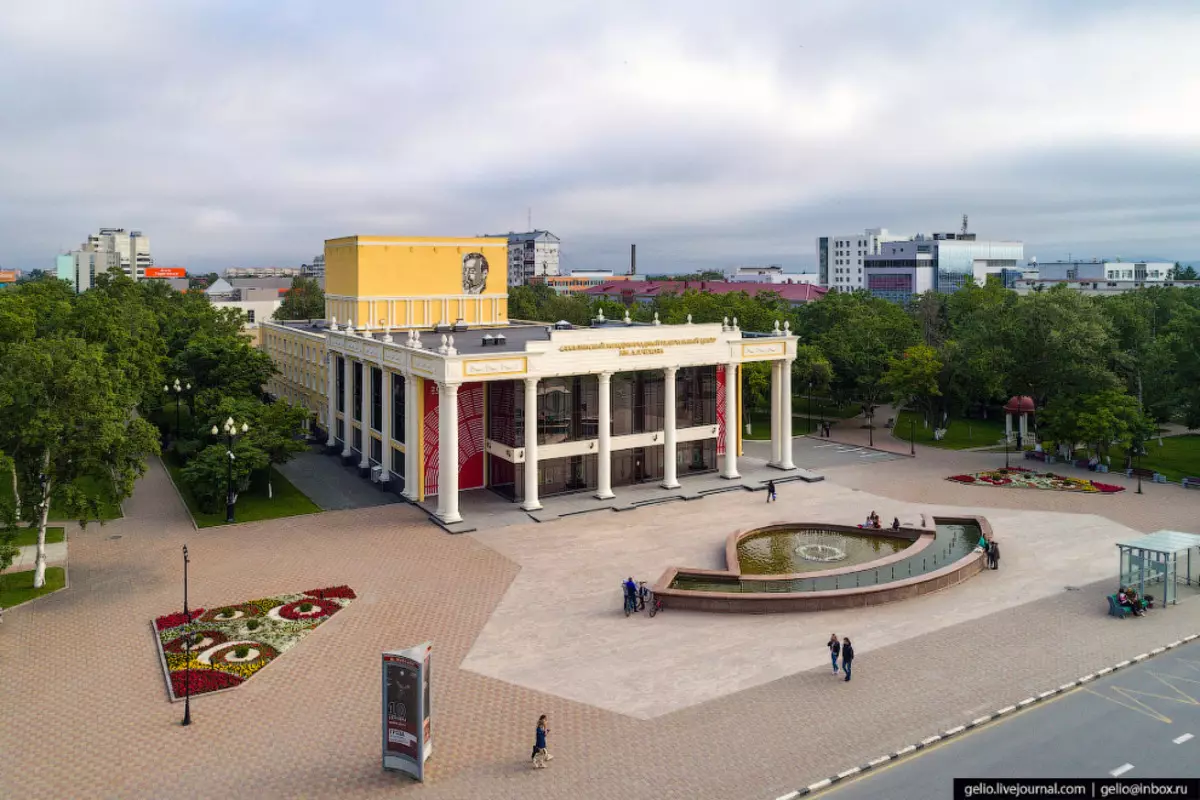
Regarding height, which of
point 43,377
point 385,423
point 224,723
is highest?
point 43,377

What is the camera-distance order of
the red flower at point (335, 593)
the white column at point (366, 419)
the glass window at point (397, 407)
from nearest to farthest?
the red flower at point (335, 593), the glass window at point (397, 407), the white column at point (366, 419)

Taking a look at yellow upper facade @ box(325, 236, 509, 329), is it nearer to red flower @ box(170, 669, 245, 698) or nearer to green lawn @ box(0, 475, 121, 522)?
green lawn @ box(0, 475, 121, 522)

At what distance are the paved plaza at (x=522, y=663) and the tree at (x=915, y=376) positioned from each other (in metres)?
26.0

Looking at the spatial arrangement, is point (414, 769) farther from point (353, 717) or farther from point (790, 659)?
point (790, 659)

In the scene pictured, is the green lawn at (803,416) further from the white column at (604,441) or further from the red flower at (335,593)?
the red flower at (335,593)

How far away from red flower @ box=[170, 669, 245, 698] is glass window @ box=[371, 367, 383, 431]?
3264cm

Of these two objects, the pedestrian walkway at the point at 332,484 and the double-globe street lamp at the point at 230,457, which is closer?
the double-globe street lamp at the point at 230,457

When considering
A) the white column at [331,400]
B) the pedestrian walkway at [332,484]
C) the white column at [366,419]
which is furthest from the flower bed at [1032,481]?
the white column at [331,400]

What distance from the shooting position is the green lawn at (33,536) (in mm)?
44094

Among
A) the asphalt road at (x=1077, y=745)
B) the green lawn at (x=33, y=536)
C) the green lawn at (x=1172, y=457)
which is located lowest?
the asphalt road at (x=1077, y=745)

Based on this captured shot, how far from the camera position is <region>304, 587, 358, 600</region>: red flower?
36812mm

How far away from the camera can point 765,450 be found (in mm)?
70438

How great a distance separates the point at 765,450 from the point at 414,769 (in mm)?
50427

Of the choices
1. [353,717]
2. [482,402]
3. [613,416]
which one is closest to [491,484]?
[482,402]
